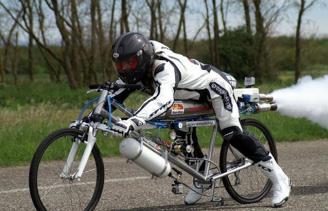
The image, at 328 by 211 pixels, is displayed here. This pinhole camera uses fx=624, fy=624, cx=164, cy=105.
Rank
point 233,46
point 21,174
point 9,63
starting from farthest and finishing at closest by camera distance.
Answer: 1. point 9,63
2. point 233,46
3. point 21,174

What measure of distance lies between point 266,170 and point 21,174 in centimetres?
363

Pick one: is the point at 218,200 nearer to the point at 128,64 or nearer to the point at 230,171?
the point at 230,171

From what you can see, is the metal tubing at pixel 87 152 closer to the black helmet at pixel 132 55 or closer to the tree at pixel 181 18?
the black helmet at pixel 132 55

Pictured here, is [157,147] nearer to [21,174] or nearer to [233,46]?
[21,174]

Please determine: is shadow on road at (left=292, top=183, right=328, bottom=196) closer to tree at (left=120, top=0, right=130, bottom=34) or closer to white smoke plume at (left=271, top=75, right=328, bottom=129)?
white smoke plume at (left=271, top=75, right=328, bottom=129)

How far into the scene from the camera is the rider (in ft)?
16.2

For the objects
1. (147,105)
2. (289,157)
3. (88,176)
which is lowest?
(289,157)

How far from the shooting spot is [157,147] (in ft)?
17.1

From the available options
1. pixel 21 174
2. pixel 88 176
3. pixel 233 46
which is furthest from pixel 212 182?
pixel 233 46

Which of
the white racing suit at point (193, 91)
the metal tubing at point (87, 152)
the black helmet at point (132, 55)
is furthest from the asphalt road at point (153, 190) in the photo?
the black helmet at point (132, 55)

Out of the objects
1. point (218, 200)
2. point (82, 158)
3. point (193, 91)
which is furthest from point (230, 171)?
point (82, 158)

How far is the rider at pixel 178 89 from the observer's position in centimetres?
493

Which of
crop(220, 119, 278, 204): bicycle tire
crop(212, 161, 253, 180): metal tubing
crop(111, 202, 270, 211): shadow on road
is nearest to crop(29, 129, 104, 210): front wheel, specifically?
crop(111, 202, 270, 211): shadow on road

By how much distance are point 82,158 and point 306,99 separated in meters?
2.86
